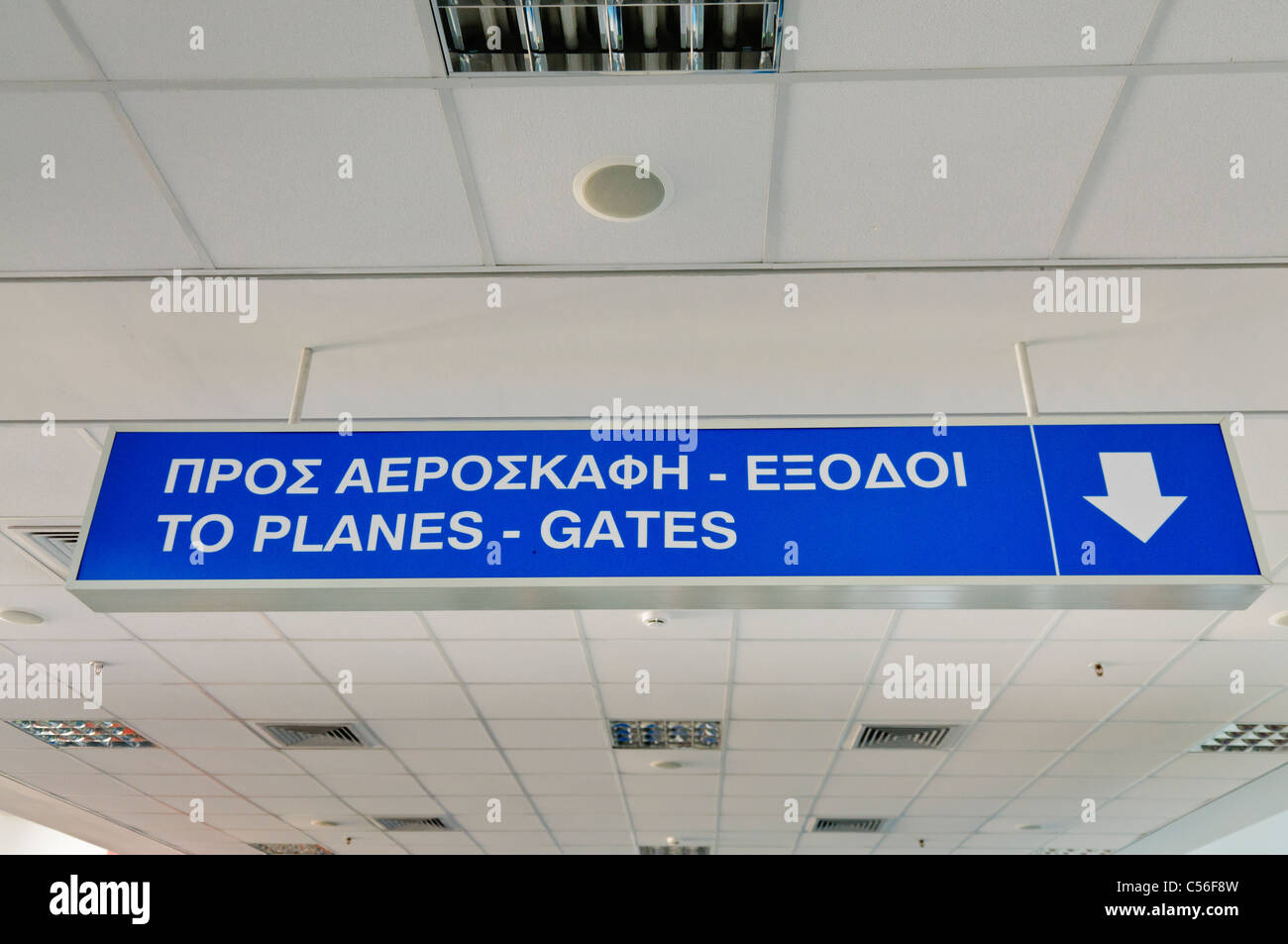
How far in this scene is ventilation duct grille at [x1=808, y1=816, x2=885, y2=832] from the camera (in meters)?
6.87

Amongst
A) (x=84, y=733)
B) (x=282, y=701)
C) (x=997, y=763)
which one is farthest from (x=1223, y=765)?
(x=84, y=733)


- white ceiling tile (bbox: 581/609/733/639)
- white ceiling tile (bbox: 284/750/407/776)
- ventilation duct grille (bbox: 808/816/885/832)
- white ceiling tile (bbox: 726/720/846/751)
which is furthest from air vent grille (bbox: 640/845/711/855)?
white ceiling tile (bbox: 581/609/733/639)

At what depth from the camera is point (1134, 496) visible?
177cm

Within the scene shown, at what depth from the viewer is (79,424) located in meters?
2.77

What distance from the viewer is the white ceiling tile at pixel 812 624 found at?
13.3ft

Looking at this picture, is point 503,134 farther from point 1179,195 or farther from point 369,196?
point 1179,195

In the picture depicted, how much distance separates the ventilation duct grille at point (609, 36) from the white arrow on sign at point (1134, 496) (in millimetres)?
1094

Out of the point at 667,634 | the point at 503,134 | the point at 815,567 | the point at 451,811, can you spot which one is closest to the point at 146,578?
the point at 503,134

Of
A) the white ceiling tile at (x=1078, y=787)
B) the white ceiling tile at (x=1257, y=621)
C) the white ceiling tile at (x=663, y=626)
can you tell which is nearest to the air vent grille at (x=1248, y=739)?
the white ceiling tile at (x=1078, y=787)

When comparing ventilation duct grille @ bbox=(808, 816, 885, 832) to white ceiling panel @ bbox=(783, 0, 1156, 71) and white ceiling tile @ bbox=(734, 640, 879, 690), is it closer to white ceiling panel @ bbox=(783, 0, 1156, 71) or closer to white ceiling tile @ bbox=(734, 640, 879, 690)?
white ceiling tile @ bbox=(734, 640, 879, 690)

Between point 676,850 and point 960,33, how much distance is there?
7548mm

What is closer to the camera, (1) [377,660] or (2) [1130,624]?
(2) [1130,624]

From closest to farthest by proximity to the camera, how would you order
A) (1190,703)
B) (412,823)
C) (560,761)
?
(1190,703) < (560,761) < (412,823)

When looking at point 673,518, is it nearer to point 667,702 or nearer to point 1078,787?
point 667,702
